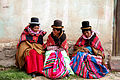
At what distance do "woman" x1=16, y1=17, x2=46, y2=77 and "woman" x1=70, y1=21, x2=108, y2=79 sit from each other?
101 cm

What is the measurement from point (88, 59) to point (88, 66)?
0.20m

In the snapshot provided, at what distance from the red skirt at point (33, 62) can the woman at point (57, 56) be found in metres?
0.14

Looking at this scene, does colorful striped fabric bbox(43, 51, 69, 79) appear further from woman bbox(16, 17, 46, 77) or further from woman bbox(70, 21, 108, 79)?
woman bbox(70, 21, 108, 79)

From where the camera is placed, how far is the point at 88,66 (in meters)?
4.48

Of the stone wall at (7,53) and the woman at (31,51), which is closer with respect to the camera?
the woman at (31,51)

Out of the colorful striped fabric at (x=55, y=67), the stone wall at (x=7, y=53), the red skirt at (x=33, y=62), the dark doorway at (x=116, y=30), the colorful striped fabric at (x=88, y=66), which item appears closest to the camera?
the colorful striped fabric at (x=55, y=67)

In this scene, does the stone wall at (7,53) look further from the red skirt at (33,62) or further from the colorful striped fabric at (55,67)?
the colorful striped fabric at (55,67)

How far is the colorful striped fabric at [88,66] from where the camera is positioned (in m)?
4.40

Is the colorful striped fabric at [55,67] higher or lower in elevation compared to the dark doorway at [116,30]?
lower

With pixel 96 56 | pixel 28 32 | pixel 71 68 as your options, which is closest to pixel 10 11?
pixel 28 32

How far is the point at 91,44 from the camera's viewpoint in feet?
15.6

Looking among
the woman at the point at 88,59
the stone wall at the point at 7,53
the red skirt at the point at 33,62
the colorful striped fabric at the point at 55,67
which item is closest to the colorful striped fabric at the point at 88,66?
the woman at the point at 88,59

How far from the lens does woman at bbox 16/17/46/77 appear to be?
425 cm

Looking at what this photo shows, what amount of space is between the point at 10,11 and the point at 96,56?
3.24 meters
